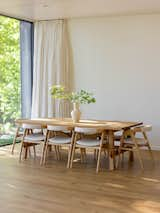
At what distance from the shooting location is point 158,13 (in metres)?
6.83

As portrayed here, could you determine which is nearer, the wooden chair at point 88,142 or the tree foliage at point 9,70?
the wooden chair at point 88,142

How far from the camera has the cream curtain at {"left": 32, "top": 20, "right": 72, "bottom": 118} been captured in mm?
7754

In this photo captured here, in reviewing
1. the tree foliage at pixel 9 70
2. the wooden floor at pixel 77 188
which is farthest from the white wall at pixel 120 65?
the wooden floor at pixel 77 188

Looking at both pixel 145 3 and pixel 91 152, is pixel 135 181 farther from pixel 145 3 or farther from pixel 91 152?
pixel 145 3

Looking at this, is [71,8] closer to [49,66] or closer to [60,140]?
[49,66]

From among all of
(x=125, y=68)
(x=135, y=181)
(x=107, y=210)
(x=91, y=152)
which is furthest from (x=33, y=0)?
(x=107, y=210)

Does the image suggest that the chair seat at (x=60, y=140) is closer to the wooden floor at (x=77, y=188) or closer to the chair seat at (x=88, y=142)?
the chair seat at (x=88, y=142)

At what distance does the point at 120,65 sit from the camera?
→ 7.28 m

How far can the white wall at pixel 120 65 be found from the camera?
22.9 feet

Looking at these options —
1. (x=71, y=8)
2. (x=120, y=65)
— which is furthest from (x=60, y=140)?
(x=71, y=8)

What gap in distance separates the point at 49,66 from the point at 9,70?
2.69 ft

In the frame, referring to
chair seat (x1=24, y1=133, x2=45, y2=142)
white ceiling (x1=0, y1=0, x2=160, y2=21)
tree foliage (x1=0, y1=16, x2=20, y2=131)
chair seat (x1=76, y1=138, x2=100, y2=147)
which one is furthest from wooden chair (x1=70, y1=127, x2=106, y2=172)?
tree foliage (x1=0, y1=16, x2=20, y2=131)

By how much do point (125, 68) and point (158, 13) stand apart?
3.78 feet

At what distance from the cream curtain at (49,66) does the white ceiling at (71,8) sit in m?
0.39
